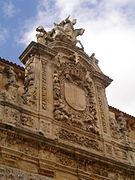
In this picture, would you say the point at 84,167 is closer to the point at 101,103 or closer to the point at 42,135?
the point at 42,135

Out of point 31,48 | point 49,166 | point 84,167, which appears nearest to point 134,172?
point 84,167

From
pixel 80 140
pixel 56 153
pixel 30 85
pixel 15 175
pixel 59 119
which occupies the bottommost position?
pixel 15 175

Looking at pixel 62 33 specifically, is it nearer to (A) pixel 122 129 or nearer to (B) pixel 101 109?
(B) pixel 101 109

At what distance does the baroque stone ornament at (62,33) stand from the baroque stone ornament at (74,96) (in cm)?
79

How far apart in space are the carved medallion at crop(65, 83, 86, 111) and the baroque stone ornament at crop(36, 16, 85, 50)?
1.66 m

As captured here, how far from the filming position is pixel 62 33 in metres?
14.7

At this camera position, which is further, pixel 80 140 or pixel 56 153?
pixel 80 140

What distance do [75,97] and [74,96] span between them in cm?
4

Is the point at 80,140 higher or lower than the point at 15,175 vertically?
higher

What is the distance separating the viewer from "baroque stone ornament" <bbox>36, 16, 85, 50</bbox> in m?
14.3

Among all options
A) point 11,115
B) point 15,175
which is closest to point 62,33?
point 11,115

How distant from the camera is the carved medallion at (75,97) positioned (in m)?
13.4

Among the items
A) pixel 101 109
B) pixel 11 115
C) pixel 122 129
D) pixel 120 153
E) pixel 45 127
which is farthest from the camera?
pixel 122 129

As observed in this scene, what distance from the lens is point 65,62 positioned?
1420 centimetres
